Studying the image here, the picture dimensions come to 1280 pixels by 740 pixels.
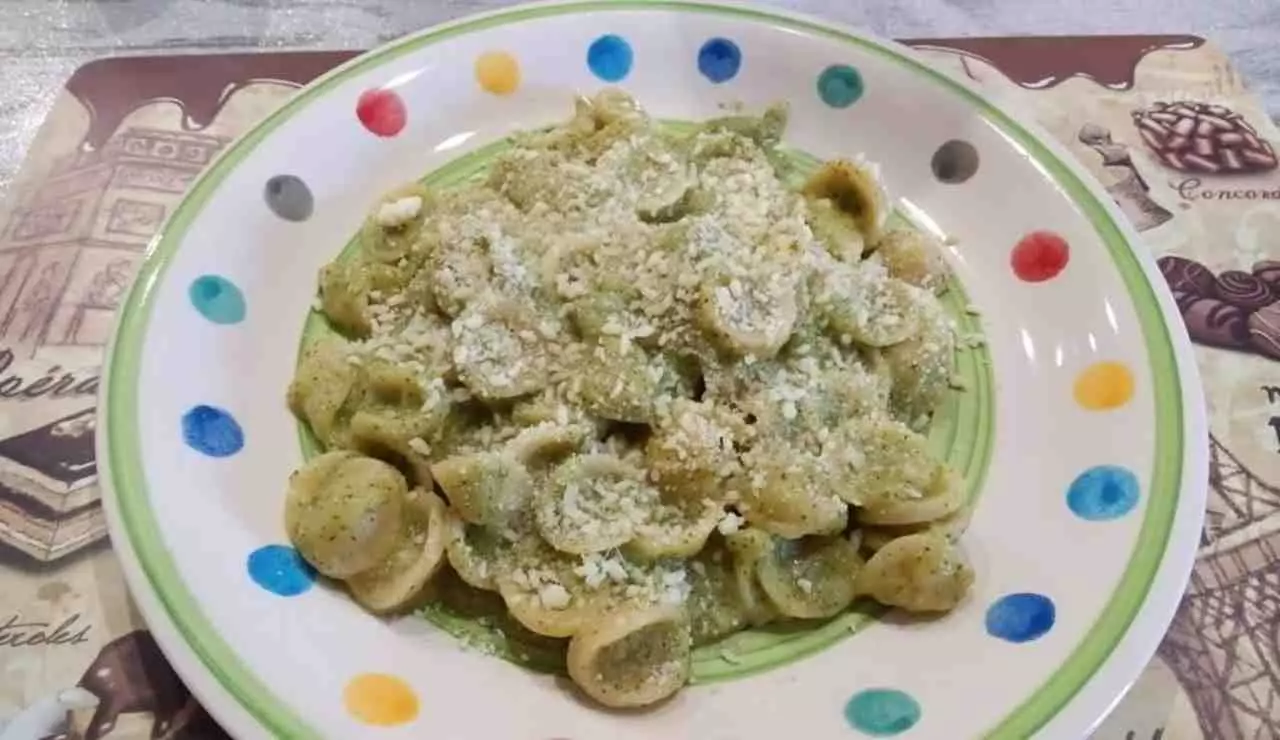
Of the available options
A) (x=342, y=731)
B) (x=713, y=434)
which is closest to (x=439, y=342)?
(x=713, y=434)

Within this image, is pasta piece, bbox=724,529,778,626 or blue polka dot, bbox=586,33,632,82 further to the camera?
blue polka dot, bbox=586,33,632,82

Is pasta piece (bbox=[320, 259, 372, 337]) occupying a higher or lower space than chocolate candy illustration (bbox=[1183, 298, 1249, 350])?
lower

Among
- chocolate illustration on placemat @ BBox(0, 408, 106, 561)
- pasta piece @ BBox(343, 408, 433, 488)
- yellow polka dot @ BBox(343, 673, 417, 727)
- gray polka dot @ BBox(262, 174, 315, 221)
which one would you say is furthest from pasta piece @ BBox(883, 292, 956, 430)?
chocolate illustration on placemat @ BBox(0, 408, 106, 561)

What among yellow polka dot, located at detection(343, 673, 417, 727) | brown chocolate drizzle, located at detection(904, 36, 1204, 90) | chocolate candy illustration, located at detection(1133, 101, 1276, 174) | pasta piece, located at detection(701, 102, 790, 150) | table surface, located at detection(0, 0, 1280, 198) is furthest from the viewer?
table surface, located at detection(0, 0, 1280, 198)

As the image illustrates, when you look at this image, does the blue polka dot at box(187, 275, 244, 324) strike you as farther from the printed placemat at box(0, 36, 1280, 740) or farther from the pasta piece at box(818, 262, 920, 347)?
the pasta piece at box(818, 262, 920, 347)

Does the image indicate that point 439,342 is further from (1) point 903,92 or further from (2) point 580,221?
(1) point 903,92

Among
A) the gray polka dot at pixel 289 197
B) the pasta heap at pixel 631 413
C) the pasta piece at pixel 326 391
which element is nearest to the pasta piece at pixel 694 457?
the pasta heap at pixel 631 413

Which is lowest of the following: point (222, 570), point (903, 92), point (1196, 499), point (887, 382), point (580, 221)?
point (222, 570)
